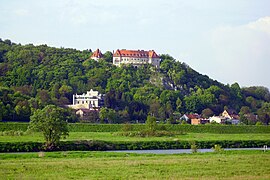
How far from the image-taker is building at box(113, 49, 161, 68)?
178 meters

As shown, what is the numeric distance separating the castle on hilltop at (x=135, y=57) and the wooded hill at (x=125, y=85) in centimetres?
322

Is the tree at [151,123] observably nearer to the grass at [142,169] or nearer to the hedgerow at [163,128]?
the hedgerow at [163,128]

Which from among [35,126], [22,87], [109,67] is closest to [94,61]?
[109,67]

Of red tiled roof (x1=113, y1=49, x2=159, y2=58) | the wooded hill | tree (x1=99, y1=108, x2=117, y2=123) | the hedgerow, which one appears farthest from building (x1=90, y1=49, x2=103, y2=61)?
the hedgerow

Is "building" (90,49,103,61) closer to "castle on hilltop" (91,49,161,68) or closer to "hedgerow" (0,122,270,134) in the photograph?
"castle on hilltop" (91,49,161,68)

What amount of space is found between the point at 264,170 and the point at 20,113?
6750cm

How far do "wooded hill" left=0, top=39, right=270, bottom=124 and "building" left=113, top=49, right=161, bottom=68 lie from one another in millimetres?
3227

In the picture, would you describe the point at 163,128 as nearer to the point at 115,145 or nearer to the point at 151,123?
the point at 151,123

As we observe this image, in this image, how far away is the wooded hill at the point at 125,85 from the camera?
13862 cm

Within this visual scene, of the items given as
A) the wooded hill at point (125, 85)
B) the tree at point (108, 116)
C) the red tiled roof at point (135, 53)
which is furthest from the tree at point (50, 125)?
the red tiled roof at point (135, 53)

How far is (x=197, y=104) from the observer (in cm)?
15062

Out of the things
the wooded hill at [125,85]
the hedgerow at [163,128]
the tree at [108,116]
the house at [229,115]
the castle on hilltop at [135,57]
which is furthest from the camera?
the castle on hilltop at [135,57]

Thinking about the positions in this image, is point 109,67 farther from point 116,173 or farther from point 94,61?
point 116,173

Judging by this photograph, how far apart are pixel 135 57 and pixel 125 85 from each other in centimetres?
2641
